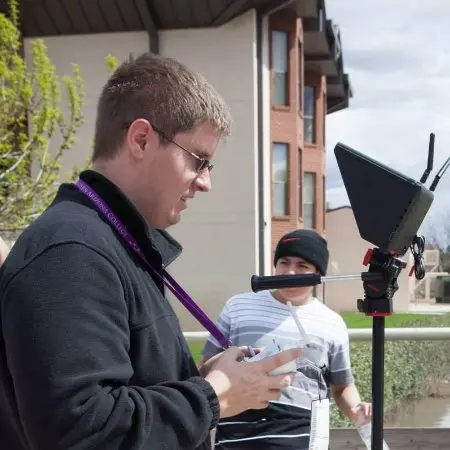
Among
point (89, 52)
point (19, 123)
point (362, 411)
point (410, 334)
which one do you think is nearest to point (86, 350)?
point (362, 411)

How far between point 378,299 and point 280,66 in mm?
15099

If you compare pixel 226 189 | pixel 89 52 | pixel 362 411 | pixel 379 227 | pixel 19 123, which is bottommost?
pixel 362 411

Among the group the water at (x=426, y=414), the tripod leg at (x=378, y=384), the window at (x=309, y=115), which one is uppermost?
the window at (x=309, y=115)

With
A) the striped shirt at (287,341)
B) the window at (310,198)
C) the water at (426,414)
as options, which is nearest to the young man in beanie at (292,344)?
the striped shirt at (287,341)

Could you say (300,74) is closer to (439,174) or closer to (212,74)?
(212,74)

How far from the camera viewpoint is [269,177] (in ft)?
50.5

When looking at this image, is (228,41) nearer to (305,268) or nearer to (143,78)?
(305,268)

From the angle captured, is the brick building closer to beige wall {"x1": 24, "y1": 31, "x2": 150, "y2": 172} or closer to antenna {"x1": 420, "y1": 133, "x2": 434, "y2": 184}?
beige wall {"x1": 24, "y1": 31, "x2": 150, "y2": 172}

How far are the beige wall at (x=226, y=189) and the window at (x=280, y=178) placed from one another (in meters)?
1.82

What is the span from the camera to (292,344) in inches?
111

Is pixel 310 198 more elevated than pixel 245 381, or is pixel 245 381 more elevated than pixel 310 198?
pixel 310 198

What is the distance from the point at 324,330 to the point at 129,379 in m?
1.79

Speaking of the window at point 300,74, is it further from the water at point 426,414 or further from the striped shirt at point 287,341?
the striped shirt at point 287,341

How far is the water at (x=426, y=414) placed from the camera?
3.55 m
